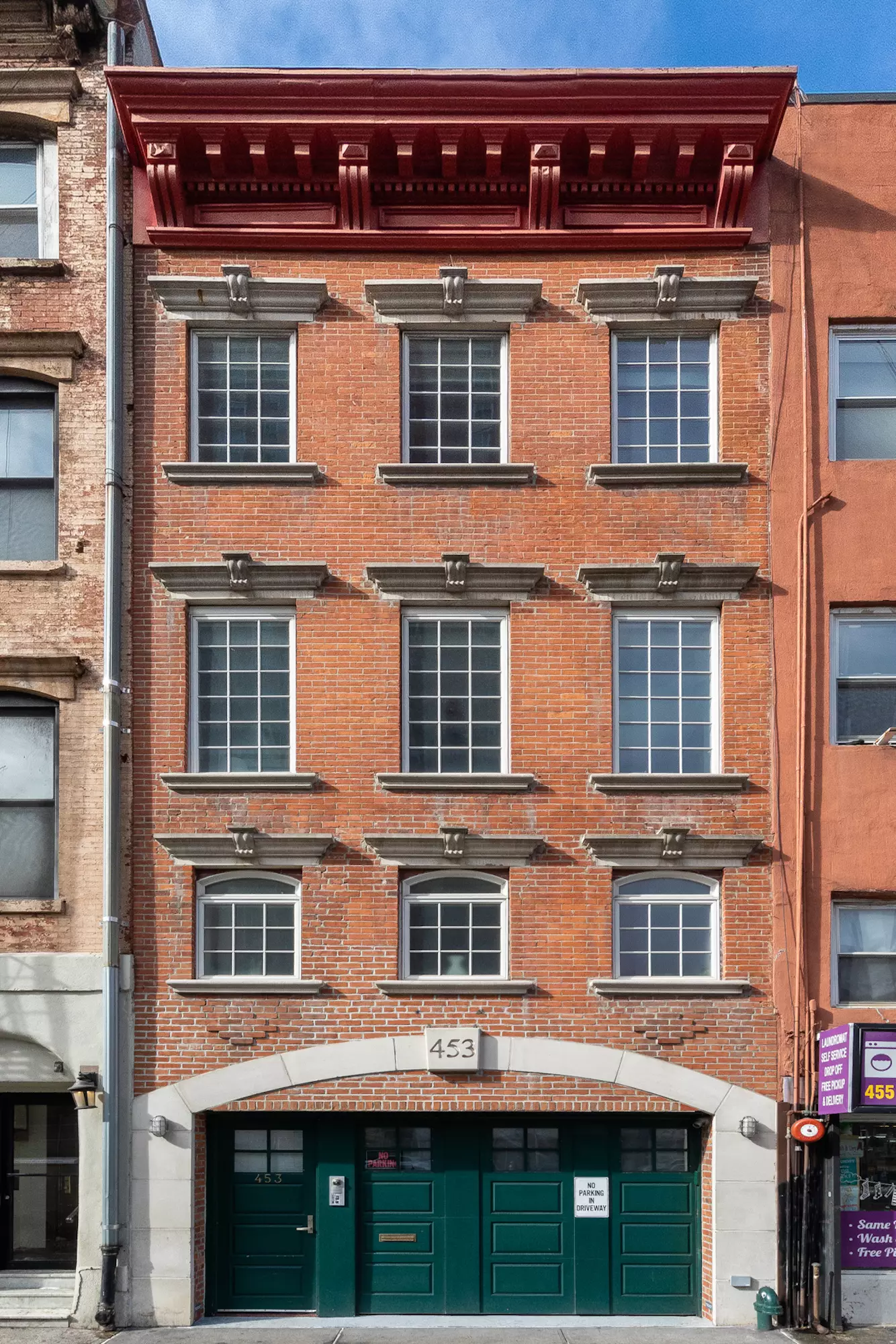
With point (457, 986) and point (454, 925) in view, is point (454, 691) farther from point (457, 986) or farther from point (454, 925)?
point (457, 986)

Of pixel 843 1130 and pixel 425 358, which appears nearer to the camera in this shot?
pixel 843 1130

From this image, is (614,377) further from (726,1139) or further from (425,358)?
(726,1139)

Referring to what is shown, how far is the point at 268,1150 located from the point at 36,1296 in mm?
2867

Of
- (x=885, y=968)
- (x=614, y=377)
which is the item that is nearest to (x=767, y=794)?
(x=885, y=968)

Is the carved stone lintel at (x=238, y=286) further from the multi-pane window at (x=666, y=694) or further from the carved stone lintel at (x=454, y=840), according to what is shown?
the carved stone lintel at (x=454, y=840)

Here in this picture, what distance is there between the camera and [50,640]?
1311 centimetres

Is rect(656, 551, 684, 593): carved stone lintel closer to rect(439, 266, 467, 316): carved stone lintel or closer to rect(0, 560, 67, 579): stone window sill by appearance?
rect(439, 266, 467, 316): carved stone lintel

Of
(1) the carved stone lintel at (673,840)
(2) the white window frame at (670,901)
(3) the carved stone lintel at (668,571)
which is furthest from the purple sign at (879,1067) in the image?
(3) the carved stone lintel at (668,571)

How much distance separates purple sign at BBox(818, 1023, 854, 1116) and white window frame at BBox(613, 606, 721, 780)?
3.34m

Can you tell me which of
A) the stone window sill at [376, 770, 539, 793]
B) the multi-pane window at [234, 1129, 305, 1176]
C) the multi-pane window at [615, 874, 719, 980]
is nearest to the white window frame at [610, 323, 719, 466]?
the stone window sill at [376, 770, 539, 793]

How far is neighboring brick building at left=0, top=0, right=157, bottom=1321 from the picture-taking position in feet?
41.4

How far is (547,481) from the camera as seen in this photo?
1335 cm

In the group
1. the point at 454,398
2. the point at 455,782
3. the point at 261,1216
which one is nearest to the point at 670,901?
the point at 455,782

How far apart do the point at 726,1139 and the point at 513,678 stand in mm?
5596
